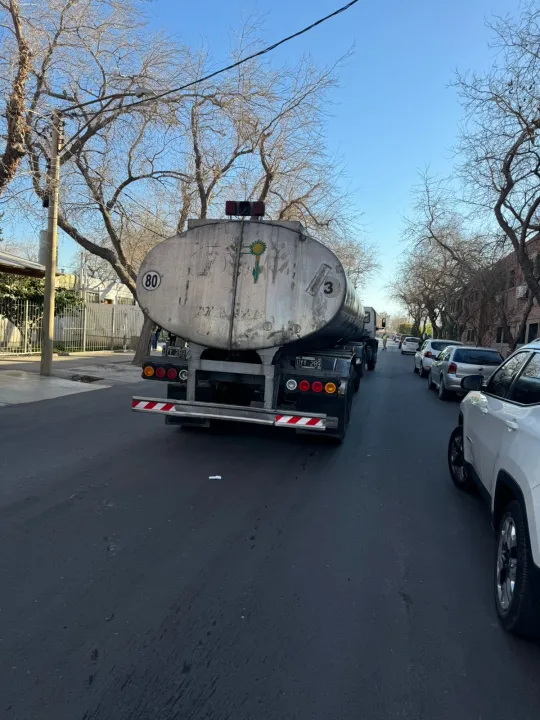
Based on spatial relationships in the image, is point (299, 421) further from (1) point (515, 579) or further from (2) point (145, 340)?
(2) point (145, 340)

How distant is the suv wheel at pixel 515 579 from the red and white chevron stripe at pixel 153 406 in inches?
177

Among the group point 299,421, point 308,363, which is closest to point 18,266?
point 308,363

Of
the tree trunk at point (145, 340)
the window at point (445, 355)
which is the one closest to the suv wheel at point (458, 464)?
the window at point (445, 355)

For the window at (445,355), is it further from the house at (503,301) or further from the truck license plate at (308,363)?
the house at (503,301)

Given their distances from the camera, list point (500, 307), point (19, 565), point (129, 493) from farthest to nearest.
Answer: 1. point (500, 307)
2. point (129, 493)
3. point (19, 565)

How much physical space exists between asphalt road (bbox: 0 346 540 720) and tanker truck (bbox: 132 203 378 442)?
71 centimetres

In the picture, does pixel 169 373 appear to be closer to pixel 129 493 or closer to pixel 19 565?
pixel 129 493

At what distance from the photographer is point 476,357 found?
559 inches

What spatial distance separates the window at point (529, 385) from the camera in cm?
371

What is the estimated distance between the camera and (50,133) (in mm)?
13188

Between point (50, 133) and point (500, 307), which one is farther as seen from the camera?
point (500, 307)

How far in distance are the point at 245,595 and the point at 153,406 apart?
12.7ft

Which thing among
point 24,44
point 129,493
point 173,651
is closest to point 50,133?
point 24,44

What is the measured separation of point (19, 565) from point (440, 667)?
2.84 meters
